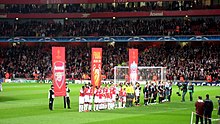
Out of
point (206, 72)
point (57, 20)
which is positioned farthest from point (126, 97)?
point (57, 20)

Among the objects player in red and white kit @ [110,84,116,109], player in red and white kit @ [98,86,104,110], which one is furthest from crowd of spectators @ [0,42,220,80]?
player in red and white kit @ [98,86,104,110]

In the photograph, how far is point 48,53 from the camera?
9012 cm

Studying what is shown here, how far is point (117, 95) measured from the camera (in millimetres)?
41875

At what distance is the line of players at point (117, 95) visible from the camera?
3866 centimetres

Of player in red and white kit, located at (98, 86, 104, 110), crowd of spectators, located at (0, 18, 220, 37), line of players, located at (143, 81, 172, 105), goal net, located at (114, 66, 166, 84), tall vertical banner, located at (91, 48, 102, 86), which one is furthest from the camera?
crowd of spectators, located at (0, 18, 220, 37)

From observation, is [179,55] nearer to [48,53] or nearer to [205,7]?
[205,7]

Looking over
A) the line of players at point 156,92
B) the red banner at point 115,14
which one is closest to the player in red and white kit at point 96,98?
the line of players at point 156,92

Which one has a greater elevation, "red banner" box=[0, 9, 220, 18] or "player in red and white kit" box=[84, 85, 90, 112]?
"red banner" box=[0, 9, 220, 18]

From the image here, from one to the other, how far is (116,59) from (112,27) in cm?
659

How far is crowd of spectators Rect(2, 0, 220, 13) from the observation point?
84.8m

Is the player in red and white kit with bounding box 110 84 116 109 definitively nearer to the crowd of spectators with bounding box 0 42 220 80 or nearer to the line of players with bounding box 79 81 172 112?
the line of players with bounding box 79 81 172 112

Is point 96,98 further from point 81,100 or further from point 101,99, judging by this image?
point 81,100

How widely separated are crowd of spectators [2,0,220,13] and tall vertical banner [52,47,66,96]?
4786cm

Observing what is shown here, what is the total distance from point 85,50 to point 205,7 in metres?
19.7
